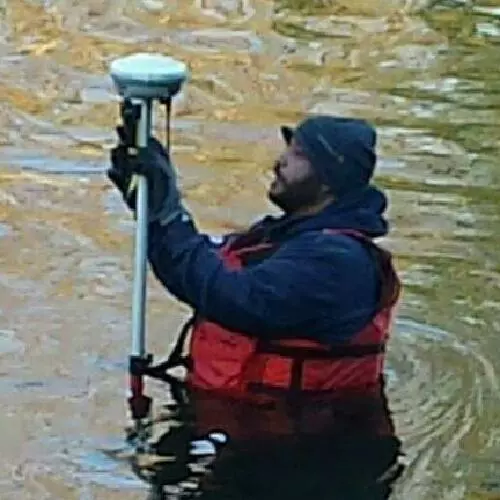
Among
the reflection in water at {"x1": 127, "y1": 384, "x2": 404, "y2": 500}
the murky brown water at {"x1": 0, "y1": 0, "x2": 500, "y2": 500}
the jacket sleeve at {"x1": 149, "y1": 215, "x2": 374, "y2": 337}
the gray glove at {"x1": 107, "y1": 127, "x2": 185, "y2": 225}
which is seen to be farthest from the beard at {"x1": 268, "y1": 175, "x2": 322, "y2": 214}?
the murky brown water at {"x1": 0, "y1": 0, "x2": 500, "y2": 500}

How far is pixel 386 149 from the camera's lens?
1115cm

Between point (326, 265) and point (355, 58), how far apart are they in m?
7.11

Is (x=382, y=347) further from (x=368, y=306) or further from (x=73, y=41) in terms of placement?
(x=73, y=41)

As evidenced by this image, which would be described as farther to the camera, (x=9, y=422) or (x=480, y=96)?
(x=480, y=96)

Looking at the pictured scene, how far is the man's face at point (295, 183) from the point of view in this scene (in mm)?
6773

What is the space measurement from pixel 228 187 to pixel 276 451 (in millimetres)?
3492

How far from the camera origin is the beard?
6.78 meters

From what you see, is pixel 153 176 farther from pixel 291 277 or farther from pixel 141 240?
pixel 291 277

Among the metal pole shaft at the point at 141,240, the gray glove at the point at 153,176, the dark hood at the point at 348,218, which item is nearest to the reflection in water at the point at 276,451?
the metal pole shaft at the point at 141,240

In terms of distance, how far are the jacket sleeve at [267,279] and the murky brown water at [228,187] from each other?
0.67 metres

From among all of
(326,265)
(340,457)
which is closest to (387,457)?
(340,457)

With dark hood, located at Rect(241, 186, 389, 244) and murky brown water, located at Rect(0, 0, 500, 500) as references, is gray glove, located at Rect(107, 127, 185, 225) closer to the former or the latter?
dark hood, located at Rect(241, 186, 389, 244)

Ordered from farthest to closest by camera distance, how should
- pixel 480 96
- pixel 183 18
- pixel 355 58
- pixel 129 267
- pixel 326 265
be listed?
1. pixel 183 18
2. pixel 355 58
3. pixel 480 96
4. pixel 129 267
5. pixel 326 265

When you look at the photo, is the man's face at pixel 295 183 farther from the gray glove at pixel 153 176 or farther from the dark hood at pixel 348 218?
the gray glove at pixel 153 176
